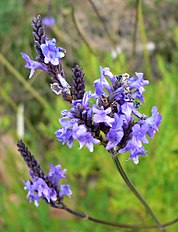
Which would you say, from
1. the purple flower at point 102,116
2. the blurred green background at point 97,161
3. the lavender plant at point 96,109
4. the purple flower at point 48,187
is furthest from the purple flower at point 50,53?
the blurred green background at point 97,161

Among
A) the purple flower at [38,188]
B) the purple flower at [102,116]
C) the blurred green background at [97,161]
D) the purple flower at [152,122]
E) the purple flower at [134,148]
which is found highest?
the blurred green background at [97,161]

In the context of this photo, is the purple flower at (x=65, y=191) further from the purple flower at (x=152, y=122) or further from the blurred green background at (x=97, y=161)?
the blurred green background at (x=97, y=161)

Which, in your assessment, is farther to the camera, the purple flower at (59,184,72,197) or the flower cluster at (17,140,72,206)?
the purple flower at (59,184,72,197)

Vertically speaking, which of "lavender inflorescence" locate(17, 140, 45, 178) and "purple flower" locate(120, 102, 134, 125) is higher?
"purple flower" locate(120, 102, 134, 125)

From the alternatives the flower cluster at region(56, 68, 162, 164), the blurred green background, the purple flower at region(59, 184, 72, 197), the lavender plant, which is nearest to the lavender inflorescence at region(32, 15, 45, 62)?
the lavender plant

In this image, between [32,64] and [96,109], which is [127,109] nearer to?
[96,109]

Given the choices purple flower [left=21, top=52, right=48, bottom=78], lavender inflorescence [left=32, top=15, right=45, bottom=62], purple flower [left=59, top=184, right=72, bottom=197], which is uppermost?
lavender inflorescence [left=32, top=15, right=45, bottom=62]

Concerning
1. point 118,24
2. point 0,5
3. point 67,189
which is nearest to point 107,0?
point 118,24

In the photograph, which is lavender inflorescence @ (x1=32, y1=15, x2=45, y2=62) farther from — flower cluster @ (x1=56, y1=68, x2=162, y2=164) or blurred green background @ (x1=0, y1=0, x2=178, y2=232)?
blurred green background @ (x1=0, y1=0, x2=178, y2=232)
